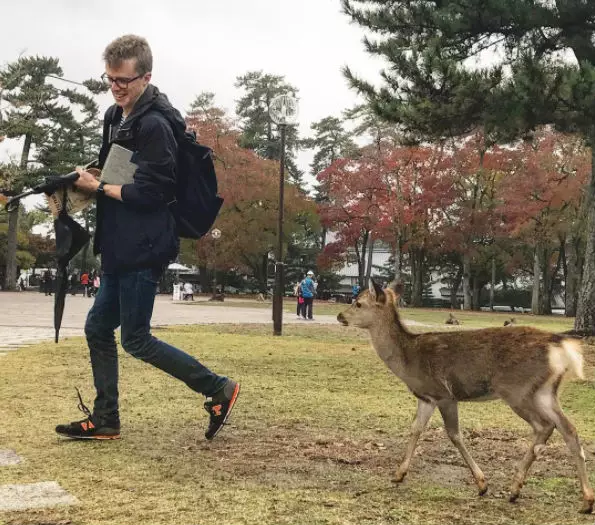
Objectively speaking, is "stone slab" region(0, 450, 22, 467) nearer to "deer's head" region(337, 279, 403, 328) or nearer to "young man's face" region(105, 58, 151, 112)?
"deer's head" region(337, 279, 403, 328)

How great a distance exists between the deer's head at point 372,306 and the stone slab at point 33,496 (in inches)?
70.4

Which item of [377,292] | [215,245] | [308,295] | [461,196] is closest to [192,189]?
[377,292]

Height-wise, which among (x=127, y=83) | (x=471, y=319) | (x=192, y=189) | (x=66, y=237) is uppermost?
(x=127, y=83)

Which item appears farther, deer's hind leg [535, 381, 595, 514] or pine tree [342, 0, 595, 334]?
pine tree [342, 0, 595, 334]

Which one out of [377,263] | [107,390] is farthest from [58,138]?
[107,390]

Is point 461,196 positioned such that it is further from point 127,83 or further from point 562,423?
point 562,423

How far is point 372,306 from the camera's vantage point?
414 cm

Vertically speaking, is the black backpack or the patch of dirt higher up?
the black backpack

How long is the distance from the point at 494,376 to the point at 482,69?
353 inches

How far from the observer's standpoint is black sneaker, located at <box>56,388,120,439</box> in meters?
4.38

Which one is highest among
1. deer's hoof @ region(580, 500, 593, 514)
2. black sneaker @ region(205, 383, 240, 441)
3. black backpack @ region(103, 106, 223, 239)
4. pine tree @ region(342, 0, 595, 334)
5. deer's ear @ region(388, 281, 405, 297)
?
pine tree @ region(342, 0, 595, 334)

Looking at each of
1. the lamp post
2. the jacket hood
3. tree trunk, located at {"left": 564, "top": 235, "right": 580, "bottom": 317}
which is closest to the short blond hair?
the jacket hood

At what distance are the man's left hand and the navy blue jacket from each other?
84 millimetres

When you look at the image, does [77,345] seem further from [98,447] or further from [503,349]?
[503,349]
